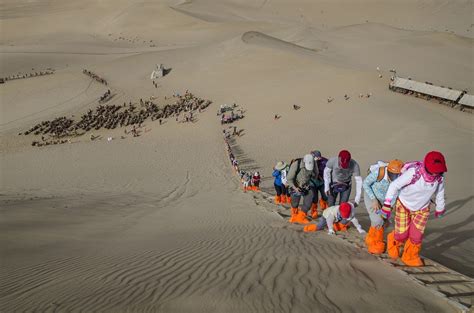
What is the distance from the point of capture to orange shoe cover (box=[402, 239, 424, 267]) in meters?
6.32

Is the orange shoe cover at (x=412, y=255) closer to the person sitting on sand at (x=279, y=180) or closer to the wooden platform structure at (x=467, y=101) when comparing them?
the person sitting on sand at (x=279, y=180)

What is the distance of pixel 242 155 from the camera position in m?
19.7

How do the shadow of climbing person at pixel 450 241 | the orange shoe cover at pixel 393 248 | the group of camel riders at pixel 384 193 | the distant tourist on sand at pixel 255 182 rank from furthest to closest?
the distant tourist on sand at pixel 255 182 < the shadow of climbing person at pixel 450 241 < the orange shoe cover at pixel 393 248 < the group of camel riders at pixel 384 193

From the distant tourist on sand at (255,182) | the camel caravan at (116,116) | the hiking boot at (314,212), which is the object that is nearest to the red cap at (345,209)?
the hiking boot at (314,212)

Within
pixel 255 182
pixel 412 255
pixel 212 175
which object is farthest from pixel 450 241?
pixel 212 175

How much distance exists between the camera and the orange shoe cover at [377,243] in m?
6.94

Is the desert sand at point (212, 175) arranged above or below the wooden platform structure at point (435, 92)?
below

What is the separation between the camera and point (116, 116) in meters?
28.4

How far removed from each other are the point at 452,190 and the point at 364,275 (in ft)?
25.3

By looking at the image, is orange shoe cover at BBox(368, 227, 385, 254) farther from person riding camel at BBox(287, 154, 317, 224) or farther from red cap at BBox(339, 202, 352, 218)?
person riding camel at BBox(287, 154, 317, 224)

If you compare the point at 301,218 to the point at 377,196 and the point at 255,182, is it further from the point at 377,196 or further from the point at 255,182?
the point at 255,182

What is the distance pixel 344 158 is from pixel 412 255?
2.18 meters

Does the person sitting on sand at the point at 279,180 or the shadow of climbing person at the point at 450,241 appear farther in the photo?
the person sitting on sand at the point at 279,180

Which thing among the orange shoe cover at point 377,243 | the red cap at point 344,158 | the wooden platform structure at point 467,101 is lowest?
the orange shoe cover at point 377,243
